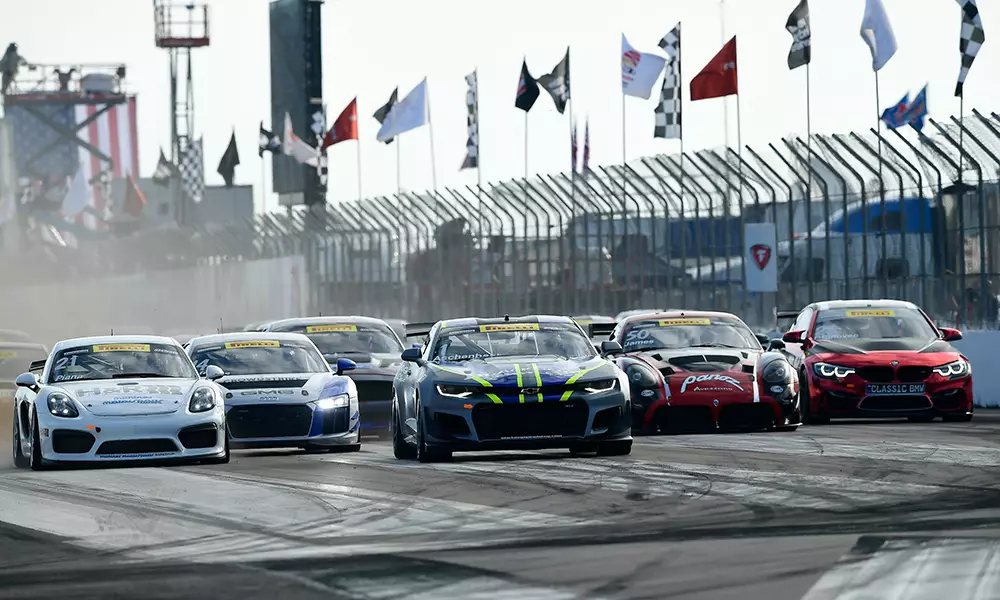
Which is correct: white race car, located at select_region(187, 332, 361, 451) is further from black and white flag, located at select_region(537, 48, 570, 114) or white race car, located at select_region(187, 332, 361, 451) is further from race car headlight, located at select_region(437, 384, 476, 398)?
black and white flag, located at select_region(537, 48, 570, 114)

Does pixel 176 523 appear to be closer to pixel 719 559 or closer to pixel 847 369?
pixel 719 559

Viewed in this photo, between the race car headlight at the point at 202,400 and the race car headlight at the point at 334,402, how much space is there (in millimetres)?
1231

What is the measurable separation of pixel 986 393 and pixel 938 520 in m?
13.1

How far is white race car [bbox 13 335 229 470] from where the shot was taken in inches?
550

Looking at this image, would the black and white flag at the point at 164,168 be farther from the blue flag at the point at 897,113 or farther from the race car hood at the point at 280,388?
the race car hood at the point at 280,388

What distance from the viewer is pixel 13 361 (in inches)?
829

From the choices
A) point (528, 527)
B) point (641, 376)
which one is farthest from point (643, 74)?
point (528, 527)

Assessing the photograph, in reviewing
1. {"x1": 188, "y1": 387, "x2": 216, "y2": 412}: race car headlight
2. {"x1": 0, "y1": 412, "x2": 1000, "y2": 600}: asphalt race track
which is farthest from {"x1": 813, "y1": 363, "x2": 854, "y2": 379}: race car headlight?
{"x1": 188, "y1": 387, "x2": 216, "y2": 412}: race car headlight

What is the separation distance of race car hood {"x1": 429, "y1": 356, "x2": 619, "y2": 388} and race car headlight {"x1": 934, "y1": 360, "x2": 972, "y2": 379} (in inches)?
198

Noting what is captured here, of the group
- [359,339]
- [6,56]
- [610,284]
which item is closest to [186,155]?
[6,56]

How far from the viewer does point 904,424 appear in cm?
1802

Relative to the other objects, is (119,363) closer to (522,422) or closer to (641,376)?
(522,422)

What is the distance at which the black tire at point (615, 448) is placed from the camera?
13758 millimetres

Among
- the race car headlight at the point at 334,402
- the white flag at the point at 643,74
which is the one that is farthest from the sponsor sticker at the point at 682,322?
the white flag at the point at 643,74
